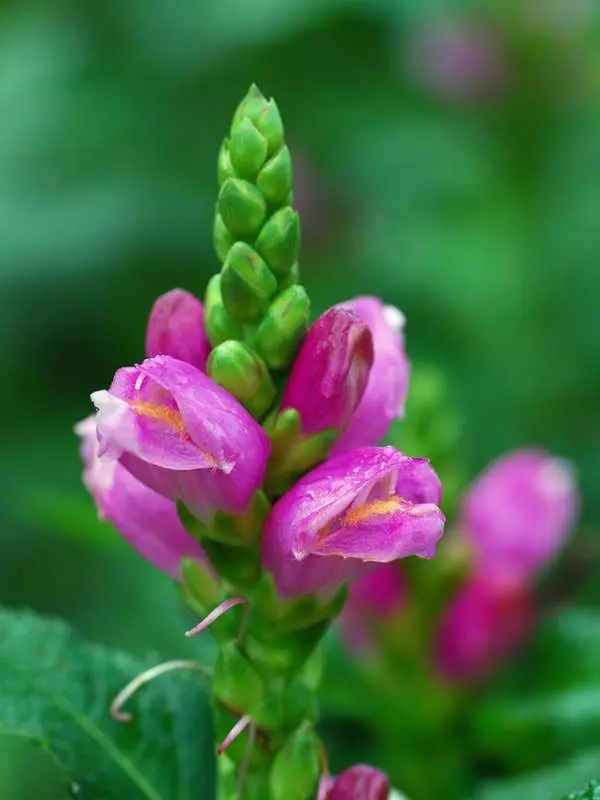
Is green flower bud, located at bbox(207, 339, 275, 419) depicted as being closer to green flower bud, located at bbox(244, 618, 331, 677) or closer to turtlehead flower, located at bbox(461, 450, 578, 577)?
green flower bud, located at bbox(244, 618, 331, 677)

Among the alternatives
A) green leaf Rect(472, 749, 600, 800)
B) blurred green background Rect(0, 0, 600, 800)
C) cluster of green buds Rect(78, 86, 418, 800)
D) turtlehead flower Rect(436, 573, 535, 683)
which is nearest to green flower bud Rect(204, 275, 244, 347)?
cluster of green buds Rect(78, 86, 418, 800)

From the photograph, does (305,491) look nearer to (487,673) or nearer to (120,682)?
(120,682)

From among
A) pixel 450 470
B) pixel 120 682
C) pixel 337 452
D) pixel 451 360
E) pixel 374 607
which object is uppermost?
pixel 337 452

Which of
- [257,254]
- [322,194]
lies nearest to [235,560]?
[257,254]

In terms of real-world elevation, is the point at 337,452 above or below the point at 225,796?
above

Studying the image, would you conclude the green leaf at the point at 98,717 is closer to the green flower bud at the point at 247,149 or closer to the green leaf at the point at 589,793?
the green leaf at the point at 589,793

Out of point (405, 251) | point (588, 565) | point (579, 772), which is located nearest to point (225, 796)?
point (579, 772)

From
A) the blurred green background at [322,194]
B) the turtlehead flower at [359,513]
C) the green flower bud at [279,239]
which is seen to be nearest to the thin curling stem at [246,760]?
the turtlehead flower at [359,513]

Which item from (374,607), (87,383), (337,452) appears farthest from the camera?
(87,383)
